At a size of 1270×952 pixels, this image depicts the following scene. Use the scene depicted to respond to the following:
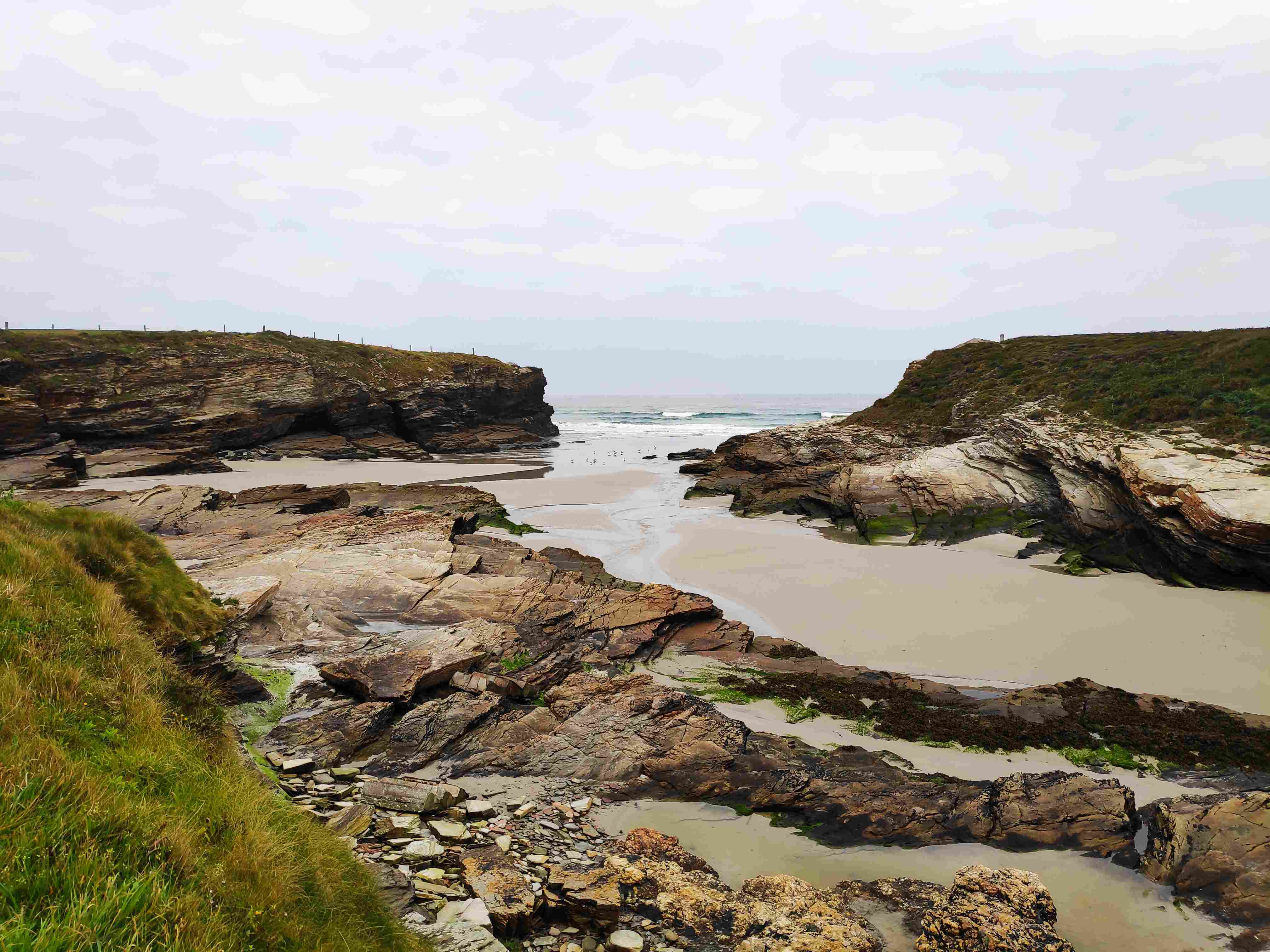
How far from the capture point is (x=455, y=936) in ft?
14.4

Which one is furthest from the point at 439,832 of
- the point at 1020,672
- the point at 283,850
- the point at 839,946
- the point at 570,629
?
the point at 1020,672

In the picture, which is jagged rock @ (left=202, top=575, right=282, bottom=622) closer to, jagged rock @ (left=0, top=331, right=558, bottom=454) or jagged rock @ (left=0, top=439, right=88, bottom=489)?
jagged rock @ (left=0, top=439, right=88, bottom=489)

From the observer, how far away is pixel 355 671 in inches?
355

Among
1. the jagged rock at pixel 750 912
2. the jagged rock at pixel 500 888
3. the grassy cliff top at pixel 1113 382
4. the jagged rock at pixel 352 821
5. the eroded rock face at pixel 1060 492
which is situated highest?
the grassy cliff top at pixel 1113 382

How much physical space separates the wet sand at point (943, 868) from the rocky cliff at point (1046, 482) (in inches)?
560

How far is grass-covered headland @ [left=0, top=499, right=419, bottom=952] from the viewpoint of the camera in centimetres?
260

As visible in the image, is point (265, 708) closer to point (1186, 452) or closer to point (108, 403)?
point (1186, 452)

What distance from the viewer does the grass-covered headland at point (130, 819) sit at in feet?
8.52

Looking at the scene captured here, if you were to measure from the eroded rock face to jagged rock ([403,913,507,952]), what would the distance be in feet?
63.2

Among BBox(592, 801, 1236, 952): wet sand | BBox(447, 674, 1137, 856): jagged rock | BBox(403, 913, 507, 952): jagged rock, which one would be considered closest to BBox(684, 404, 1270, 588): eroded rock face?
BBox(447, 674, 1137, 856): jagged rock

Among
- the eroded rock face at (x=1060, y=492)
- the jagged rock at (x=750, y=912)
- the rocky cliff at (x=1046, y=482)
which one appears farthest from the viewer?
the rocky cliff at (x=1046, y=482)

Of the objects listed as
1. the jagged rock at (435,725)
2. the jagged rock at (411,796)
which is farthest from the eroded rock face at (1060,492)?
the jagged rock at (411,796)

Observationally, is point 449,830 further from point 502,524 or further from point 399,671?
point 502,524

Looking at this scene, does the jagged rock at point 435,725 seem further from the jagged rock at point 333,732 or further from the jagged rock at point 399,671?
the jagged rock at point 399,671
